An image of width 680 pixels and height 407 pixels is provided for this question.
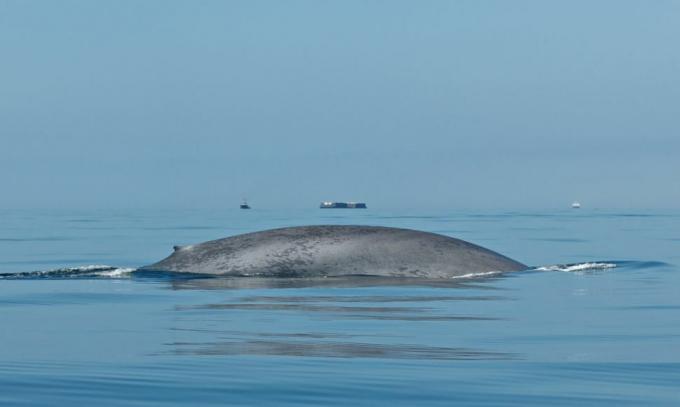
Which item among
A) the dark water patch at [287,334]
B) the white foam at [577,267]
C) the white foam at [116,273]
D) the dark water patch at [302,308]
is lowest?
the dark water patch at [287,334]

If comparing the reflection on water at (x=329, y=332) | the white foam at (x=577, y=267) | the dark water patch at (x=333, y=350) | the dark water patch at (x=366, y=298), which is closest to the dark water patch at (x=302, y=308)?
the reflection on water at (x=329, y=332)

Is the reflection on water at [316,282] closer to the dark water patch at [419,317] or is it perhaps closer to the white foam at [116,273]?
the white foam at [116,273]

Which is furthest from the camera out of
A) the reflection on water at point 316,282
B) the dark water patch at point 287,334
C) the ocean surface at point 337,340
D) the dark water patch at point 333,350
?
the reflection on water at point 316,282

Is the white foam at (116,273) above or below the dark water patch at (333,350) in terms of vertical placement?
above

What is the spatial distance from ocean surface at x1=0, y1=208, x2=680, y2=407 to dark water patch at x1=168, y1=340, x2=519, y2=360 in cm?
1

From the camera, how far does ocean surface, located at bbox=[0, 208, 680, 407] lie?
6176 mm

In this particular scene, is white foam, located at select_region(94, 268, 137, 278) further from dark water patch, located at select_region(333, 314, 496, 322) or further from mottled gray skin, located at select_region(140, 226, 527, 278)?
dark water patch, located at select_region(333, 314, 496, 322)

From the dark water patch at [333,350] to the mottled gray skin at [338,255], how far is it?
6.83 meters

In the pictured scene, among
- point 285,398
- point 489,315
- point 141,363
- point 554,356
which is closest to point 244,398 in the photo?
point 285,398

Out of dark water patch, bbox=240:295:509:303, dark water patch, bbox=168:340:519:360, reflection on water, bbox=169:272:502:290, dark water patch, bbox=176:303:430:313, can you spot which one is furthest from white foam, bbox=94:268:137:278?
dark water patch, bbox=168:340:519:360

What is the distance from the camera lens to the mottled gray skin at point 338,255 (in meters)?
15.3

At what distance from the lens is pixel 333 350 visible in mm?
7961

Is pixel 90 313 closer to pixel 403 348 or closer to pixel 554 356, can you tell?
pixel 403 348

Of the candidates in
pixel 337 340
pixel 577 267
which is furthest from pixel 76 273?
pixel 337 340
